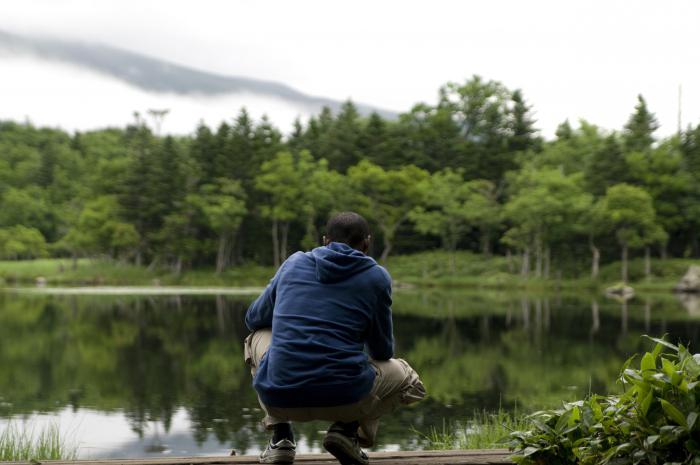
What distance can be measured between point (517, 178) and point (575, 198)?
15.0 ft

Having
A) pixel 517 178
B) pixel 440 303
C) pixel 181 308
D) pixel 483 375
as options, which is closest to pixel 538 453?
pixel 483 375

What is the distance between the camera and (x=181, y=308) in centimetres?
2342

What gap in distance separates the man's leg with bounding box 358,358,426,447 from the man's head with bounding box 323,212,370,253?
0.47 metres

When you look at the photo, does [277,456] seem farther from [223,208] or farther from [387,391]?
[223,208]

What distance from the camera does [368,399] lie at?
2799mm

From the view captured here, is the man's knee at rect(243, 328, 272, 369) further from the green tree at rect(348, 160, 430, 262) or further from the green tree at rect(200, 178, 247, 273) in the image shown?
the green tree at rect(348, 160, 430, 262)

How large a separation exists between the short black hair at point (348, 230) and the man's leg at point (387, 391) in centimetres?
47

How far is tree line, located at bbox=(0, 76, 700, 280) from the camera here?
37250mm

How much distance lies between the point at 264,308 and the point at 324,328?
0.37m

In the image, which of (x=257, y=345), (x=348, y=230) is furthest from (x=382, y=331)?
(x=257, y=345)

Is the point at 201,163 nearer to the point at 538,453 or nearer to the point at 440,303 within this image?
the point at 440,303

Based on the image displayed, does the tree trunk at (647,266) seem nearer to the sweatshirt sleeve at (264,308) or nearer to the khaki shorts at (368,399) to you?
the khaki shorts at (368,399)

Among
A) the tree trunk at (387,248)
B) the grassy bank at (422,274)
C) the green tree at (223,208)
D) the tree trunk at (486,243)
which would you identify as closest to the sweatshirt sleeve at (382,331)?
the grassy bank at (422,274)

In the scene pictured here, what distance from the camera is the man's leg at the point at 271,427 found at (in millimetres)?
2861
